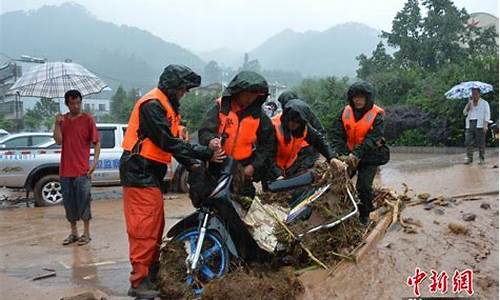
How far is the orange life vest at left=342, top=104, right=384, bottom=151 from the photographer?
5258 millimetres

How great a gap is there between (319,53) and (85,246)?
6485 inches

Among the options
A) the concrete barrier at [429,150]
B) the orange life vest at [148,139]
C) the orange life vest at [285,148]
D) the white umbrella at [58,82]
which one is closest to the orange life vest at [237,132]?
the orange life vest at [148,139]

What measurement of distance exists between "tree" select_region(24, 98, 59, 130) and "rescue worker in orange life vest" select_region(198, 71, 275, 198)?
105ft

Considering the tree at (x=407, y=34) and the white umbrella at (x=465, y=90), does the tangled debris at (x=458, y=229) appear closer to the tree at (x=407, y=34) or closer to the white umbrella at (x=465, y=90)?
the white umbrella at (x=465, y=90)

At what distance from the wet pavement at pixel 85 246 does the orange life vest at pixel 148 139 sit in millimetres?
1182

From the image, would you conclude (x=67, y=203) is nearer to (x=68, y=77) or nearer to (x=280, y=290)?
(x=68, y=77)

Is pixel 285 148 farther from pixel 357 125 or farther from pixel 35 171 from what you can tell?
pixel 35 171

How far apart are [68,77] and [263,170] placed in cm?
424

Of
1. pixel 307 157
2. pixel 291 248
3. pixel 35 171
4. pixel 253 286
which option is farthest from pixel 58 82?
pixel 253 286

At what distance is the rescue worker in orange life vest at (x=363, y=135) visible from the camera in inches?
204

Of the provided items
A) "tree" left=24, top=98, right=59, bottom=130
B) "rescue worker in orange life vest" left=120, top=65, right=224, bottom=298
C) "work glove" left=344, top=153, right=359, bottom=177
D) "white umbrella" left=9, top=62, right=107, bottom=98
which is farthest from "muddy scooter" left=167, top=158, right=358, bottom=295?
"tree" left=24, top=98, right=59, bottom=130

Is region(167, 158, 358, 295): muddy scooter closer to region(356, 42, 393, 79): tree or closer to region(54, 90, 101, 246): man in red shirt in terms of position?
region(54, 90, 101, 246): man in red shirt

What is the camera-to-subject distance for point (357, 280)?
3965 millimetres

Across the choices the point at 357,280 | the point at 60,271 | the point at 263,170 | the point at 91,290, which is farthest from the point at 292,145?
the point at 60,271
